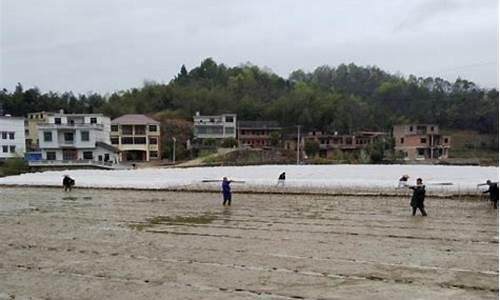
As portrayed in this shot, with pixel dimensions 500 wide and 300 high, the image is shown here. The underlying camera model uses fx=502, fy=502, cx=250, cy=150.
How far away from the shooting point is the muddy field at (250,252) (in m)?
8.16

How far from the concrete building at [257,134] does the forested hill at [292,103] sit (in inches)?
298

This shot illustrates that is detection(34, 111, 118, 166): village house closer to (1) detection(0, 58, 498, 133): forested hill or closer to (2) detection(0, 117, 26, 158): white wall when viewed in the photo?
(2) detection(0, 117, 26, 158): white wall

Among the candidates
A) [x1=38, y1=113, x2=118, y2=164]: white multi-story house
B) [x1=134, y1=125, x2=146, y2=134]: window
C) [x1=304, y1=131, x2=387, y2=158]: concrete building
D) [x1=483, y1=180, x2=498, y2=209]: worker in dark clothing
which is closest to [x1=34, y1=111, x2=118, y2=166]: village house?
[x1=38, y1=113, x2=118, y2=164]: white multi-story house

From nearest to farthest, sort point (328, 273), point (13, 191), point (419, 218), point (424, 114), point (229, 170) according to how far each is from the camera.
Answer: point (328, 273)
point (419, 218)
point (13, 191)
point (229, 170)
point (424, 114)

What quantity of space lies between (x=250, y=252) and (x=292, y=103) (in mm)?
65752

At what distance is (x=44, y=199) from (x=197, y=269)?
16.4 meters

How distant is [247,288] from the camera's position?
324 inches

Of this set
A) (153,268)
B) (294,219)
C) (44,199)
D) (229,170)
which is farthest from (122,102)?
(153,268)

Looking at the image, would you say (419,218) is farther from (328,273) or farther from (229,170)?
(229,170)

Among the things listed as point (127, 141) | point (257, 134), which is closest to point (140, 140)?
point (127, 141)

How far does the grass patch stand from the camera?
1504 centimetres

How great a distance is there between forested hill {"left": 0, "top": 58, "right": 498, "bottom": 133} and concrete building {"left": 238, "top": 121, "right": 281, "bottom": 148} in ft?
24.8

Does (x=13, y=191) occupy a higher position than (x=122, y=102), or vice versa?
(x=122, y=102)

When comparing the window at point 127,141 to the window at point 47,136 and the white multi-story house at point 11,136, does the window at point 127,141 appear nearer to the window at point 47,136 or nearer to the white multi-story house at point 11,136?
the window at point 47,136
